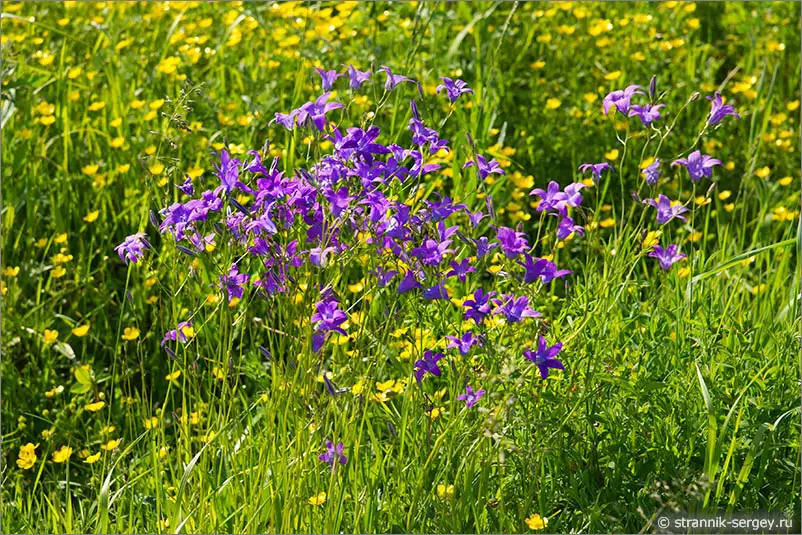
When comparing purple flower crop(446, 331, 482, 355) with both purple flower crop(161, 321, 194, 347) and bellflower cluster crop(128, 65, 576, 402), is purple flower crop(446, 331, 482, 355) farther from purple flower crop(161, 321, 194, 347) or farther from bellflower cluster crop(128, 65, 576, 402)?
purple flower crop(161, 321, 194, 347)

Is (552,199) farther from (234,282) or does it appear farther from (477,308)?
(234,282)

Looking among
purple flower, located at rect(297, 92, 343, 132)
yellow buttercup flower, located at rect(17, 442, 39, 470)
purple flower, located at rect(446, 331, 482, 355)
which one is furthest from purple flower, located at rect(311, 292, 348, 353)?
yellow buttercup flower, located at rect(17, 442, 39, 470)

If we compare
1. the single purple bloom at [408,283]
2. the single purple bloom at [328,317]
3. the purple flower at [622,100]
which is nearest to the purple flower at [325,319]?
the single purple bloom at [328,317]

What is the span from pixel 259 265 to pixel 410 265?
2.85 ft

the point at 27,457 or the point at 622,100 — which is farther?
the point at 27,457

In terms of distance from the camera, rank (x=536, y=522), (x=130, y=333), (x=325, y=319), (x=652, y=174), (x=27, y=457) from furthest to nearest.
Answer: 1. (x=130, y=333)
2. (x=27, y=457)
3. (x=652, y=174)
4. (x=536, y=522)
5. (x=325, y=319)

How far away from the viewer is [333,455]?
1948 millimetres

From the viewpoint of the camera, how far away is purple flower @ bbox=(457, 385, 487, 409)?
1905 mm

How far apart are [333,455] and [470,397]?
28cm

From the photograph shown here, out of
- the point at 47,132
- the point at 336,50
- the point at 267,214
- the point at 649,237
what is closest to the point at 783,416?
the point at 649,237

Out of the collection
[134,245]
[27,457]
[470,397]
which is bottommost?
[27,457]

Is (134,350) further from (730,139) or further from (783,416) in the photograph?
(730,139)

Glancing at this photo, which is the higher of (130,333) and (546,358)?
(546,358)

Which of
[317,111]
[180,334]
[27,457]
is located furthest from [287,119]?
[27,457]
